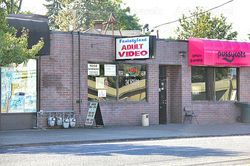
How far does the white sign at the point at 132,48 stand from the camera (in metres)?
21.8

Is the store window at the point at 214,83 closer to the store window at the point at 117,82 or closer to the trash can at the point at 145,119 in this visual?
the store window at the point at 117,82

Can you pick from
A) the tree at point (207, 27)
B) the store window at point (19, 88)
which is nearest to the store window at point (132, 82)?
→ the store window at point (19, 88)

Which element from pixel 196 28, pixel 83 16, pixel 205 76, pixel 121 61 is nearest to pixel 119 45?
pixel 121 61

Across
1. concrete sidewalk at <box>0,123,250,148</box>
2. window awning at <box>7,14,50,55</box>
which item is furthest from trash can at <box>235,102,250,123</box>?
window awning at <box>7,14,50,55</box>

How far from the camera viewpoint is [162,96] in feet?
82.7

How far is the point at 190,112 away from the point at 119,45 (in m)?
5.08

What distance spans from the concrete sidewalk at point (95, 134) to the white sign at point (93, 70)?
2349 millimetres

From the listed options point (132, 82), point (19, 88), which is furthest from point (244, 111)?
point (19, 88)

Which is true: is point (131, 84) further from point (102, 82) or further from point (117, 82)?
point (102, 82)

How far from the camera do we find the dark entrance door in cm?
2519

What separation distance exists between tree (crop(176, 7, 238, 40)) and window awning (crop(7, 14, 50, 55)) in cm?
2688

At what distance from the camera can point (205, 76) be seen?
25.9 m

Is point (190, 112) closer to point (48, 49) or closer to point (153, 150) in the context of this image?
point (48, 49)

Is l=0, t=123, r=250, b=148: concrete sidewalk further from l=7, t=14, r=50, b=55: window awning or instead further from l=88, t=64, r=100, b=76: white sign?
l=7, t=14, r=50, b=55: window awning
